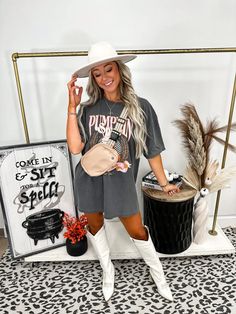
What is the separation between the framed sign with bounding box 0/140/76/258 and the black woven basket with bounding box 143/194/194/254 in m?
0.59

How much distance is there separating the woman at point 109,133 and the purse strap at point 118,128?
0.02 metres

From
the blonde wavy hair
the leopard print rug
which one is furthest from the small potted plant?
the blonde wavy hair

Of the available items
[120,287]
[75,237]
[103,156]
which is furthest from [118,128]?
[120,287]

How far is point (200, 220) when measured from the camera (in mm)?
1926

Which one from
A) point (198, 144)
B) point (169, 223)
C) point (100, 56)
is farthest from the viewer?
point (169, 223)

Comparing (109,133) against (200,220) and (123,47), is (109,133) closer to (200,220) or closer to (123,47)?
(123,47)

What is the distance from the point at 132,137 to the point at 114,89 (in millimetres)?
269

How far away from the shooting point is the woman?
54.5 inches

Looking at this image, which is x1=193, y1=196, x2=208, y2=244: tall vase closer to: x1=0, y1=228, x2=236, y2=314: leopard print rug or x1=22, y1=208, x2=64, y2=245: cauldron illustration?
x1=0, y1=228, x2=236, y2=314: leopard print rug

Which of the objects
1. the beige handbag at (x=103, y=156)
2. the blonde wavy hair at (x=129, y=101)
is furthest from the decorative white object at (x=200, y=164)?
the beige handbag at (x=103, y=156)

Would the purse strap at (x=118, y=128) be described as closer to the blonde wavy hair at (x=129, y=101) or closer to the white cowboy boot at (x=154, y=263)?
the blonde wavy hair at (x=129, y=101)

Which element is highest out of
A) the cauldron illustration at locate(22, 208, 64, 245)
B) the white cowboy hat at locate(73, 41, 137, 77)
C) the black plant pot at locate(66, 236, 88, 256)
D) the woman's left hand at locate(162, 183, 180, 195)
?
the white cowboy hat at locate(73, 41, 137, 77)

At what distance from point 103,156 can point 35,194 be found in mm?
746

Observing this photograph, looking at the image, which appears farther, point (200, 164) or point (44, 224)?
point (44, 224)
